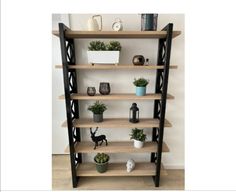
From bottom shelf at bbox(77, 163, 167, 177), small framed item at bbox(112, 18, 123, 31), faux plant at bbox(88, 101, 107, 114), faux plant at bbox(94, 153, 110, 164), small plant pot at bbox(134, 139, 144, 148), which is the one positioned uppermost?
small framed item at bbox(112, 18, 123, 31)

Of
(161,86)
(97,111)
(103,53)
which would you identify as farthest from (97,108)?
(161,86)

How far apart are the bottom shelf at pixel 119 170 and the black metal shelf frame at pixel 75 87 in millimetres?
71

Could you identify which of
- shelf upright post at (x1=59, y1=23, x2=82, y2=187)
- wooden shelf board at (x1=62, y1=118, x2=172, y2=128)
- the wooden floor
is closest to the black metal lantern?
wooden shelf board at (x1=62, y1=118, x2=172, y2=128)

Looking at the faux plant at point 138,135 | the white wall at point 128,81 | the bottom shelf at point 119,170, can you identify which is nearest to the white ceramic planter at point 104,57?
the white wall at point 128,81

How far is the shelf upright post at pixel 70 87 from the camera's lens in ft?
4.91

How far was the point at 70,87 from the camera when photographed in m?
1.75

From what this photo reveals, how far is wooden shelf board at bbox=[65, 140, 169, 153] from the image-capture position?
1.74 metres

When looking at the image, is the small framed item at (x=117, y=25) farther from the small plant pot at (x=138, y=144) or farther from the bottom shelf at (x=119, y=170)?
the bottom shelf at (x=119, y=170)

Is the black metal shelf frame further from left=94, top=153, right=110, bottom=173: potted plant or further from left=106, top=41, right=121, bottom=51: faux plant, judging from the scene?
left=106, top=41, right=121, bottom=51: faux plant

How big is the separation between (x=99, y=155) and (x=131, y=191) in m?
0.47

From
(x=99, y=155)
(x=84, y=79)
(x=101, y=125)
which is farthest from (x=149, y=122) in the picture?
(x=84, y=79)

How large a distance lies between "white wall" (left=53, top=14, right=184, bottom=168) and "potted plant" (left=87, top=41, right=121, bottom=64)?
178mm

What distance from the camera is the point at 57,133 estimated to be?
204 centimetres
